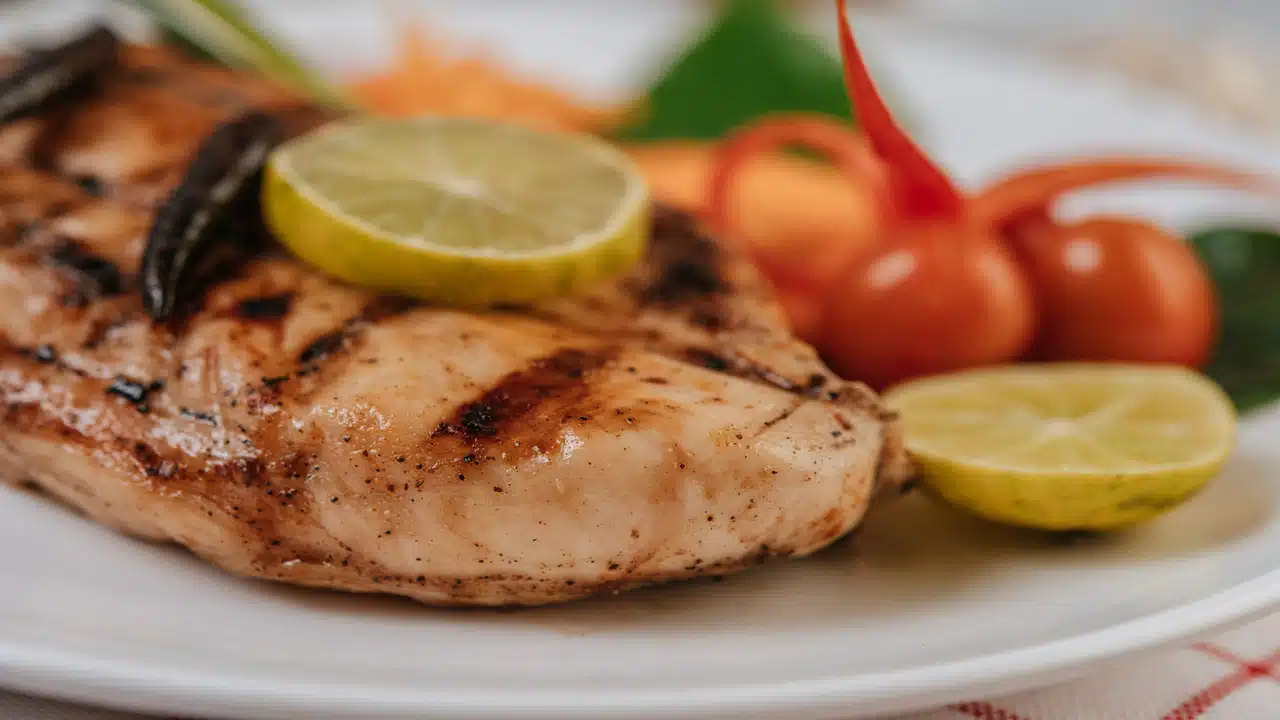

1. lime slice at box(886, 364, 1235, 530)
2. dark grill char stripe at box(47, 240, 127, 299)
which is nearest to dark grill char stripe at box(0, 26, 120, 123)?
dark grill char stripe at box(47, 240, 127, 299)

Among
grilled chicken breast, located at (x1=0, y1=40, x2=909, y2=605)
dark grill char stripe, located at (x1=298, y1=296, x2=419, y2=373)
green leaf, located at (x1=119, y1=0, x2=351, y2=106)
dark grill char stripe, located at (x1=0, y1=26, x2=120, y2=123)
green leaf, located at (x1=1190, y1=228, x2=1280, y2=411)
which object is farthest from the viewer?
green leaf, located at (x1=119, y1=0, x2=351, y2=106)

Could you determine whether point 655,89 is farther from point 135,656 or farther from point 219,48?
point 135,656

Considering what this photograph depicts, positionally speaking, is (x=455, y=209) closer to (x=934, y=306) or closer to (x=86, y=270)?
(x=86, y=270)

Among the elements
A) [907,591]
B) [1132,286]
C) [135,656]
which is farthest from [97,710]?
[1132,286]

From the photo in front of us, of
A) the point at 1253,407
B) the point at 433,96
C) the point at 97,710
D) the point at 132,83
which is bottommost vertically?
the point at 433,96

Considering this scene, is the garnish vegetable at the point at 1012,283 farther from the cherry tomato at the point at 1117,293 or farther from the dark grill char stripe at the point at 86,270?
the dark grill char stripe at the point at 86,270

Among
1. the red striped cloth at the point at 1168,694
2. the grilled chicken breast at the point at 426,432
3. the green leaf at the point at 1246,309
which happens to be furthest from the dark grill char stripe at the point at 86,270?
the green leaf at the point at 1246,309

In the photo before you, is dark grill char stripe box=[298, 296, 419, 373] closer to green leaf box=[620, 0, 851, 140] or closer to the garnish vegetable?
the garnish vegetable
